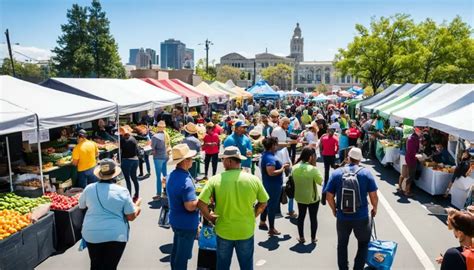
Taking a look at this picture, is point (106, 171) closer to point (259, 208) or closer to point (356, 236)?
point (259, 208)

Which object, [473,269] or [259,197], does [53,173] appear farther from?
[473,269]

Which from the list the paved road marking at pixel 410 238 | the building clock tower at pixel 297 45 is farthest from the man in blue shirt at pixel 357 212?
the building clock tower at pixel 297 45

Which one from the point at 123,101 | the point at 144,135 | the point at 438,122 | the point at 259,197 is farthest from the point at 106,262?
the point at 144,135

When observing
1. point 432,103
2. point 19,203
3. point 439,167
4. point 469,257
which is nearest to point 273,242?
point 469,257

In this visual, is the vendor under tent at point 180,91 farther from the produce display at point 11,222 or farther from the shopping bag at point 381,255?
the shopping bag at point 381,255

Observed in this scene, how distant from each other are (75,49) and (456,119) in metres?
60.5

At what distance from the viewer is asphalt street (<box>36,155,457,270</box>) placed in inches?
218

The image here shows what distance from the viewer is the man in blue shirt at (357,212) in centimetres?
461

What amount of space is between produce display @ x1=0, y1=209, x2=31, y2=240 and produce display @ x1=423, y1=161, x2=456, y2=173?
8.02m

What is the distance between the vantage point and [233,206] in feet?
13.0

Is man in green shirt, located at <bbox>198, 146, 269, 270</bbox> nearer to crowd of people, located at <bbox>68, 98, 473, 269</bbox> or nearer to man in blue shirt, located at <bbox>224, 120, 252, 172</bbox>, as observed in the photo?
crowd of people, located at <bbox>68, 98, 473, 269</bbox>

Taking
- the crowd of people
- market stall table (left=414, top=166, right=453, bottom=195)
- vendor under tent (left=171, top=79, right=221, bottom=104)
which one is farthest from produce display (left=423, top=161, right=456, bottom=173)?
vendor under tent (left=171, top=79, right=221, bottom=104)

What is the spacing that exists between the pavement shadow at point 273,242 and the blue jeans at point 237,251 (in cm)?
200

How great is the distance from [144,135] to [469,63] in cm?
2698
